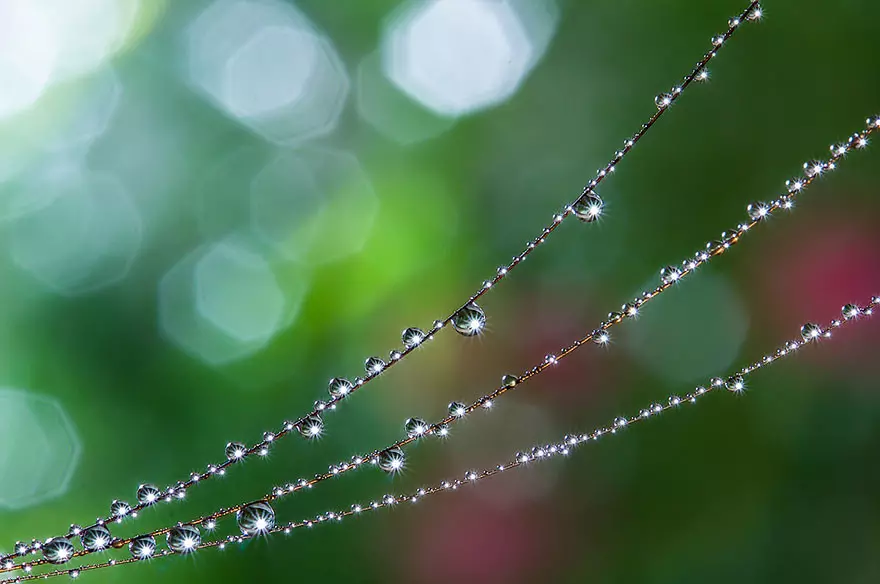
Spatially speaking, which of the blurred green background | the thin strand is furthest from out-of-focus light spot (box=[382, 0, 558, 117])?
the thin strand

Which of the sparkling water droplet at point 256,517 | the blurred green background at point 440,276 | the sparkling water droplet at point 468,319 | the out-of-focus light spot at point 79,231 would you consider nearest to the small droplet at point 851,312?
the blurred green background at point 440,276

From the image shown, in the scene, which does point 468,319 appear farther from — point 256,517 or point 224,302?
point 224,302

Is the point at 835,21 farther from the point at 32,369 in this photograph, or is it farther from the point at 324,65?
the point at 32,369

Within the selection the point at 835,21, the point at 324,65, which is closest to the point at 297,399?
the point at 324,65

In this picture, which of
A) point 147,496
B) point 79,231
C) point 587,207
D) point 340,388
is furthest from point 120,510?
point 79,231

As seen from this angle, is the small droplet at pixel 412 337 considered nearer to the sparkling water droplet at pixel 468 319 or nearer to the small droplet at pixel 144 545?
the sparkling water droplet at pixel 468 319

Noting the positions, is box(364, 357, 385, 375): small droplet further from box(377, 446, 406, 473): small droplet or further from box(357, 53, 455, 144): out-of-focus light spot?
box(357, 53, 455, 144): out-of-focus light spot
